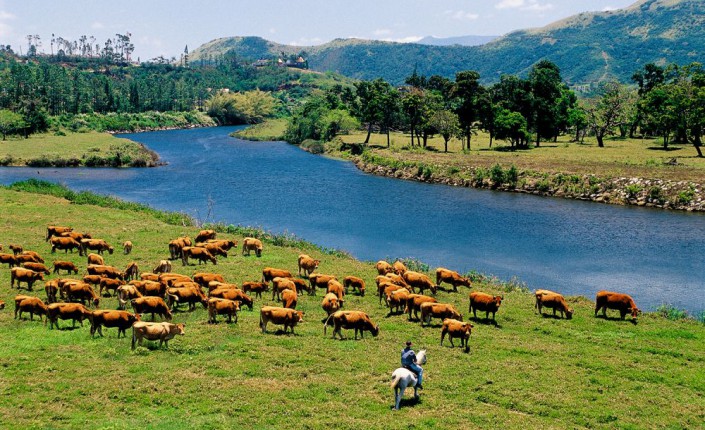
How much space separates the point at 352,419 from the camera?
1569 centimetres

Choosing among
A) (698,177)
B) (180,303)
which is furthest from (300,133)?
(180,303)

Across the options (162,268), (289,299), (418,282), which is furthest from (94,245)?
(418,282)

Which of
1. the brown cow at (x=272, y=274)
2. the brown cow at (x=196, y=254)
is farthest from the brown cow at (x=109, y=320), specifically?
the brown cow at (x=196, y=254)

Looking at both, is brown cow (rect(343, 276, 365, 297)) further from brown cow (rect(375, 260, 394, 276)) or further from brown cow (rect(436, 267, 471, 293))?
brown cow (rect(436, 267, 471, 293))

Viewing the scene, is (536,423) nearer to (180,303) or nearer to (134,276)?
(180,303)

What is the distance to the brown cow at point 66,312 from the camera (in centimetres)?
2191

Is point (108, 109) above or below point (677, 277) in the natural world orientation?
above

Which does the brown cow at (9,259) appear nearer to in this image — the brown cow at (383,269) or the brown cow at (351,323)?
the brown cow at (351,323)

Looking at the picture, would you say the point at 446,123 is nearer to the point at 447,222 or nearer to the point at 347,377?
the point at 447,222

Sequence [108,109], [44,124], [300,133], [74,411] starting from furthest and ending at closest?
[108,109] < [300,133] < [44,124] < [74,411]

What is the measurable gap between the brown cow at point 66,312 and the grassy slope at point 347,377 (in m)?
0.64

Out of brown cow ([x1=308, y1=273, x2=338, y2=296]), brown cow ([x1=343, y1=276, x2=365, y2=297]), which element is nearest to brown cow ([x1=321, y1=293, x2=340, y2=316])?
brown cow ([x1=308, y1=273, x2=338, y2=296])

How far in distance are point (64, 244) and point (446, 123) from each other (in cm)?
7629

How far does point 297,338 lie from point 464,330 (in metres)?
5.87
